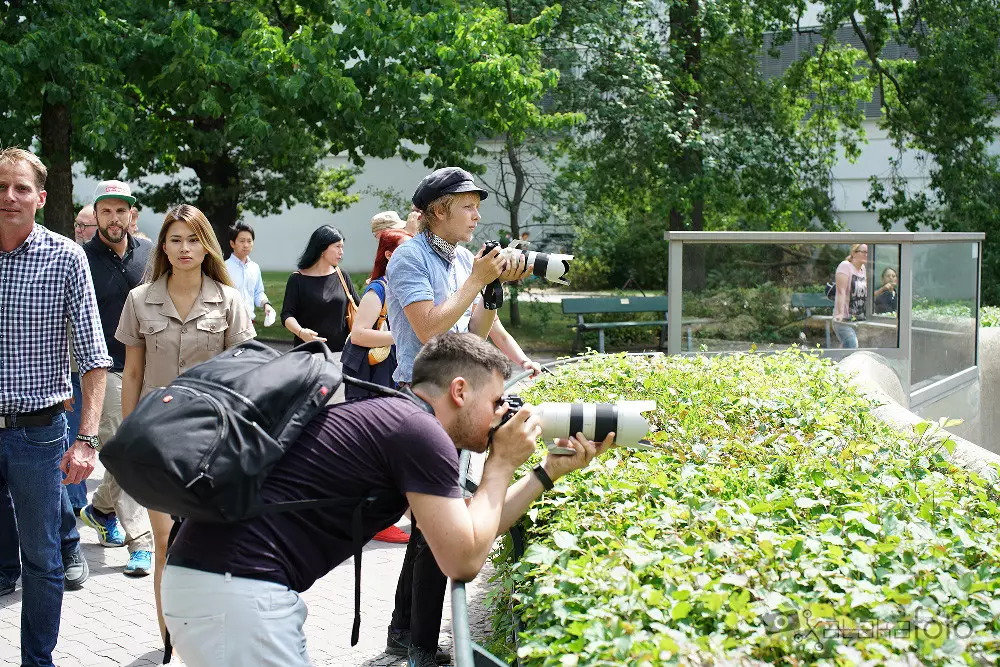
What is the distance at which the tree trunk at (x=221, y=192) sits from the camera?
65.6 ft

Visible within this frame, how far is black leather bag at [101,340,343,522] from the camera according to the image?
2488 millimetres

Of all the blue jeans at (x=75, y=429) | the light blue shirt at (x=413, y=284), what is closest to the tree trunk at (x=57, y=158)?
the blue jeans at (x=75, y=429)

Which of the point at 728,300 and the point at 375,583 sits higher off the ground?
the point at 728,300

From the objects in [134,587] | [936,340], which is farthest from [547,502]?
[936,340]

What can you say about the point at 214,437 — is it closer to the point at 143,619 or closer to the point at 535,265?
the point at 535,265

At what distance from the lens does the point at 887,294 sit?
961cm

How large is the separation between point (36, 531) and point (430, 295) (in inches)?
68.9

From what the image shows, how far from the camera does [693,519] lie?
297cm

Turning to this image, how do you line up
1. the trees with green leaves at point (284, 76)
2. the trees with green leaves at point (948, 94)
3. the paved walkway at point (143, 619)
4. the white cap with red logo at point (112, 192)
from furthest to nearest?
the trees with green leaves at point (948, 94) → the trees with green leaves at point (284, 76) → the white cap with red logo at point (112, 192) → the paved walkway at point (143, 619)

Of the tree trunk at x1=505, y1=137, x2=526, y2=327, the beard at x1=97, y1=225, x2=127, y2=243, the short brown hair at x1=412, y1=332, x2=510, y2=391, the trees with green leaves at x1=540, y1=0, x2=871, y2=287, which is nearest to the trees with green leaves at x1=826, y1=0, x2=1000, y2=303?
the trees with green leaves at x1=540, y1=0, x2=871, y2=287

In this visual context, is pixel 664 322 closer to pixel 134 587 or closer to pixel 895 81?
pixel 895 81

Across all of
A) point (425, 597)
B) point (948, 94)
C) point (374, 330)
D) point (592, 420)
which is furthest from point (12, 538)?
point (948, 94)

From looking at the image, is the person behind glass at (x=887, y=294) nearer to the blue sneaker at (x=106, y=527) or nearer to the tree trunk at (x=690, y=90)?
the blue sneaker at (x=106, y=527)

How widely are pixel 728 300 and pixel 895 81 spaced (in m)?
16.1
